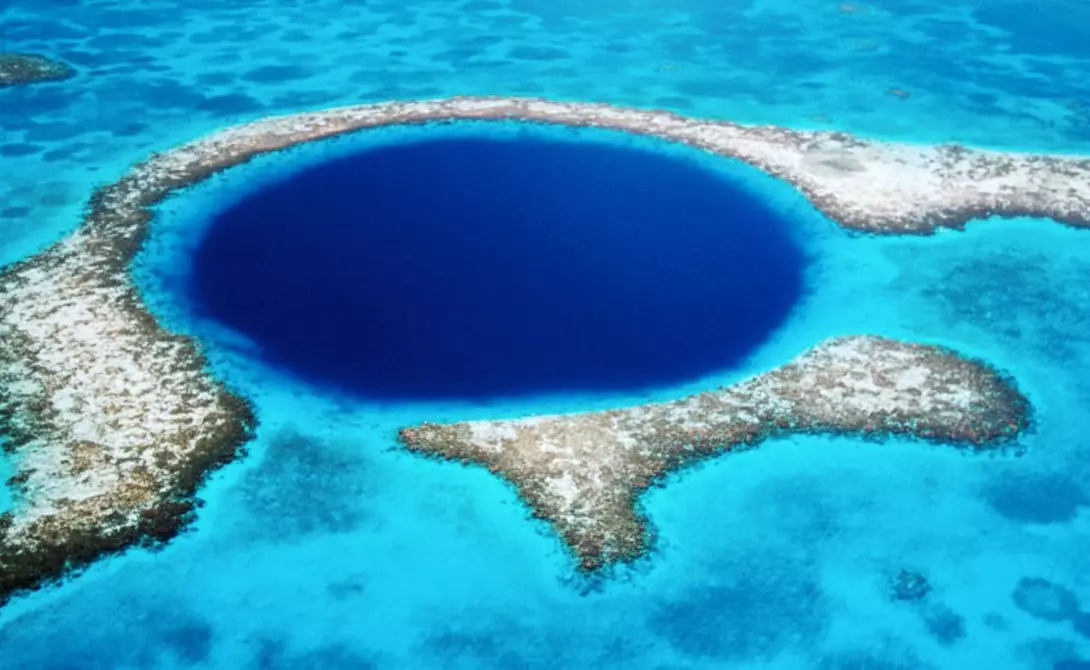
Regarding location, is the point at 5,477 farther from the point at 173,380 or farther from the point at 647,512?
the point at 647,512

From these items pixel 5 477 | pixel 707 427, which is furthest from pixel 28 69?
pixel 707 427

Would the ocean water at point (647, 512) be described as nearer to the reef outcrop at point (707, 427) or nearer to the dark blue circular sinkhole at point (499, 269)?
the reef outcrop at point (707, 427)

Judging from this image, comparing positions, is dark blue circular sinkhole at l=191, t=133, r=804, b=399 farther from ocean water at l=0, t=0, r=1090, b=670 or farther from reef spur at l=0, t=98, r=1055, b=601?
reef spur at l=0, t=98, r=1055, b=601

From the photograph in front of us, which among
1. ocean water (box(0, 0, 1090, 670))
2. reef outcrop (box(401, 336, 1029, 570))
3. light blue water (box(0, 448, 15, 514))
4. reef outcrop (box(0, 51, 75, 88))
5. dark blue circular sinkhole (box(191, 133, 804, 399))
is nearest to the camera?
ocean water (box(0, 0, 1090, 670))

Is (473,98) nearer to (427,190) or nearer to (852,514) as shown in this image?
(427,190)

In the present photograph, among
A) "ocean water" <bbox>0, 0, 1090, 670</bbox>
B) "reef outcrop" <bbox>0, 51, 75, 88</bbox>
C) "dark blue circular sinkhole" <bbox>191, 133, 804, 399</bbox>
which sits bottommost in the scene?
"ocean water" <bbox>0, 0, 1090, 670</bbox>

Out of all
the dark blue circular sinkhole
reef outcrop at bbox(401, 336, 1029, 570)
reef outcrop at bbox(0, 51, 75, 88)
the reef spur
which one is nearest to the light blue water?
the reef spur

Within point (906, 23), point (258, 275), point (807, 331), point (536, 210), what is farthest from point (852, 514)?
A: point (906, 23)

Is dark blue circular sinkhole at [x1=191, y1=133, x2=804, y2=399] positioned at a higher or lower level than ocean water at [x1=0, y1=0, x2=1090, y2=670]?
higher
